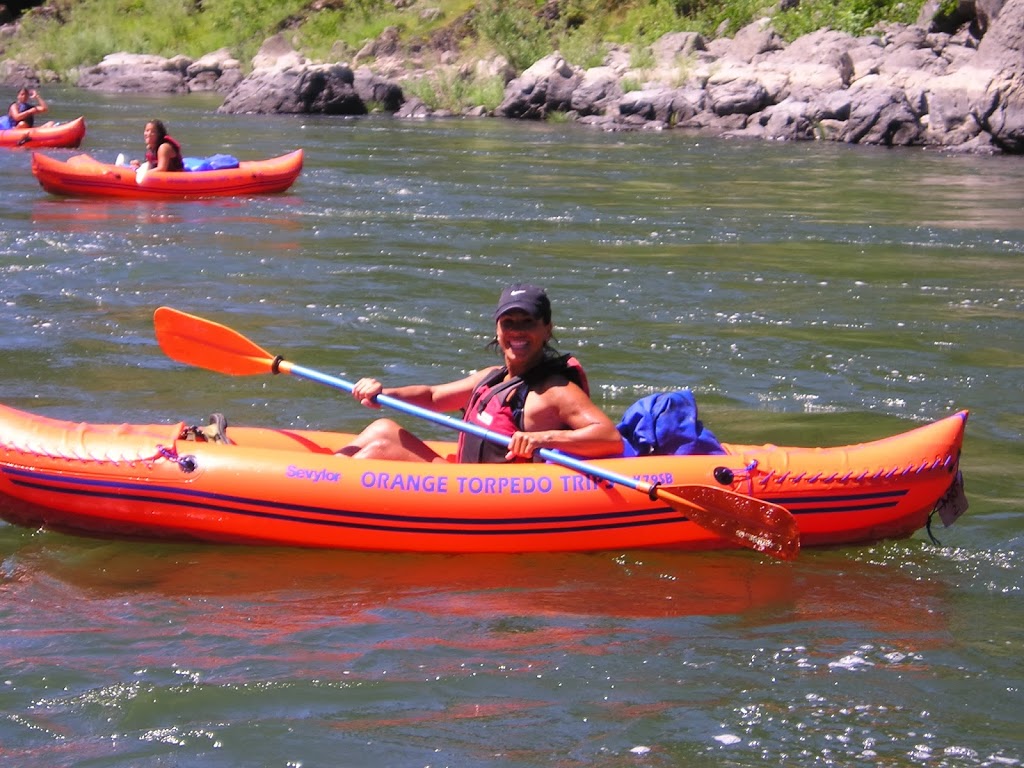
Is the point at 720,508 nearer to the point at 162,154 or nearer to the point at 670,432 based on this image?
the point at 670,432

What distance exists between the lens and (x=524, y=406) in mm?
4902

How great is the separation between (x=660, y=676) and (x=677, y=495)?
94 centimetres

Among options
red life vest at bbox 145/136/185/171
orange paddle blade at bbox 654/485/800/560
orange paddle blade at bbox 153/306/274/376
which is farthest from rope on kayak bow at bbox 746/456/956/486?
red life vest at bbox 145/136/185/171

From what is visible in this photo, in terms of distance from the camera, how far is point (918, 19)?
2395 cm

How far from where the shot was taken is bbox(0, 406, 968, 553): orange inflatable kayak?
15.7 ft

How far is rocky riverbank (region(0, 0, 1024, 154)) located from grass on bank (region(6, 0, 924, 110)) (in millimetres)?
884

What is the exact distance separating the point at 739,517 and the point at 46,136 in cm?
1464

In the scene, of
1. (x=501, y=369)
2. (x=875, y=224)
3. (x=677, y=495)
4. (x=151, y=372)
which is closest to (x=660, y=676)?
(x=677, y=495)

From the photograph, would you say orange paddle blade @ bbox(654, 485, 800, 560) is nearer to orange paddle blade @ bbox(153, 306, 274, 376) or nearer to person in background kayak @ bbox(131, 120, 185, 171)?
orange paddle blade @ bbox(153, 306, 274, 376)

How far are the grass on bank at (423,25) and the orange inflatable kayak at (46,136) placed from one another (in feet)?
30.2

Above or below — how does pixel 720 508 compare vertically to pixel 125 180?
below

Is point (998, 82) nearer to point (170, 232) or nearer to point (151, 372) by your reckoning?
point (170, 232)

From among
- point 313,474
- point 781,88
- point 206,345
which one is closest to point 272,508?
point 313,474

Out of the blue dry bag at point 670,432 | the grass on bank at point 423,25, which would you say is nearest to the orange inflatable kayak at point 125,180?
the blue dry bag at point 670,432
